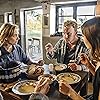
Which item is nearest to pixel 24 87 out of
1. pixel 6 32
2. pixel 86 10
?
pixel 6 32

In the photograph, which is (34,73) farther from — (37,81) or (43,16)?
(43,16)

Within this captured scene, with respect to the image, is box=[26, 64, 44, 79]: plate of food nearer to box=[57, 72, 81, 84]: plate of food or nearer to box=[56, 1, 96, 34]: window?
box=[57, 72, 81, 84]: plate of food

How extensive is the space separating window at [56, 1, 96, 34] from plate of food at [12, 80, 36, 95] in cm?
317

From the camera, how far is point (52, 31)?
500cm

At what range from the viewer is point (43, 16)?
504 centimetres

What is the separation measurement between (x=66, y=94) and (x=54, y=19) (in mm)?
3887

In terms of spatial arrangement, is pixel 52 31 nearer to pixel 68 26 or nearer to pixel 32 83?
pixel 68 26

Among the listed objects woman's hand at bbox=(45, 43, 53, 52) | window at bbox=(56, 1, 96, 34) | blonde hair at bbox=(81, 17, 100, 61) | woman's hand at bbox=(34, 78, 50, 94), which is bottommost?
woman's hand at bbox=(34, 78, 50, 94)

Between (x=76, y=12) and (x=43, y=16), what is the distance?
37.9 inches

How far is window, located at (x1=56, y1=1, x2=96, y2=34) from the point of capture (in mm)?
4355

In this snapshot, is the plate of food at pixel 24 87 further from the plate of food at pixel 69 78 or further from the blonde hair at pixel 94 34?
the blonde hair at pixel 94 34

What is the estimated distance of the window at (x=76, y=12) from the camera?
4.36 meters

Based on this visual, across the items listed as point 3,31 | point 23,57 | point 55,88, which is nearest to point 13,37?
point 3,31

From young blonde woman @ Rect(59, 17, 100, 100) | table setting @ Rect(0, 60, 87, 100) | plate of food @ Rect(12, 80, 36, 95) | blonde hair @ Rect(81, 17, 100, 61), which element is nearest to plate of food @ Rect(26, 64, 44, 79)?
table setting @ Rect(0, 60, 87, 100)
